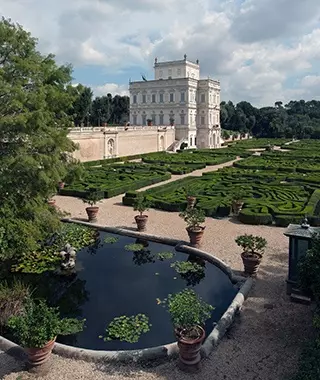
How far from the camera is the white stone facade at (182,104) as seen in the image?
54812mm

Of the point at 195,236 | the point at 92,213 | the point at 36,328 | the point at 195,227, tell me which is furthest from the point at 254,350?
the point at 92,213

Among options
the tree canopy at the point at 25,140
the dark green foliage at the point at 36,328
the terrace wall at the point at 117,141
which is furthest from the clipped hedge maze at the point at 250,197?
the terrace wall at the point at 117,141

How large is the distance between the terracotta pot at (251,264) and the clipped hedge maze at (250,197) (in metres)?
4.83

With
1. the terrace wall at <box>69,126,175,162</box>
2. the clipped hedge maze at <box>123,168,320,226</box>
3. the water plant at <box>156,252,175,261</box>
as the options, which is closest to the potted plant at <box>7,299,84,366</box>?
the water plant at <box>156,252,175,261</box>

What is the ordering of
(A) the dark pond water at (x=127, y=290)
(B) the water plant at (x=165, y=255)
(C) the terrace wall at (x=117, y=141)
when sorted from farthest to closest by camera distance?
(C) the terrace wall at (x=117, y=141) < (B) the water plant at (x=165, y=255) < (A) the dark pond water at (x=127, y=290)

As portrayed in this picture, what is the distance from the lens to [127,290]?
931 cm

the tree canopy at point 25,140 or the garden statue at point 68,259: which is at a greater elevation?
the tree canopy at point 25,140

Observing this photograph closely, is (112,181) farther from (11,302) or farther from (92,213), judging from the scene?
(11,302)

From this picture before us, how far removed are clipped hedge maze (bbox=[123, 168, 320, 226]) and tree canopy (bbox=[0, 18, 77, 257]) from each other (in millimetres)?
7564

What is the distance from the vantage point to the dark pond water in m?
7.39

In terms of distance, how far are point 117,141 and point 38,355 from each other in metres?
33.4

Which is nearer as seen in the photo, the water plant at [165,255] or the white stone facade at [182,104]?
the water plant at [165,255]

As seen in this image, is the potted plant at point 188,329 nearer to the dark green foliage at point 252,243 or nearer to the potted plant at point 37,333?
the potted plant at point 37,333

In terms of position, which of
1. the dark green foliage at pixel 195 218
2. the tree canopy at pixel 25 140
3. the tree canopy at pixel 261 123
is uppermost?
the tree canopy at pixel 261 123
